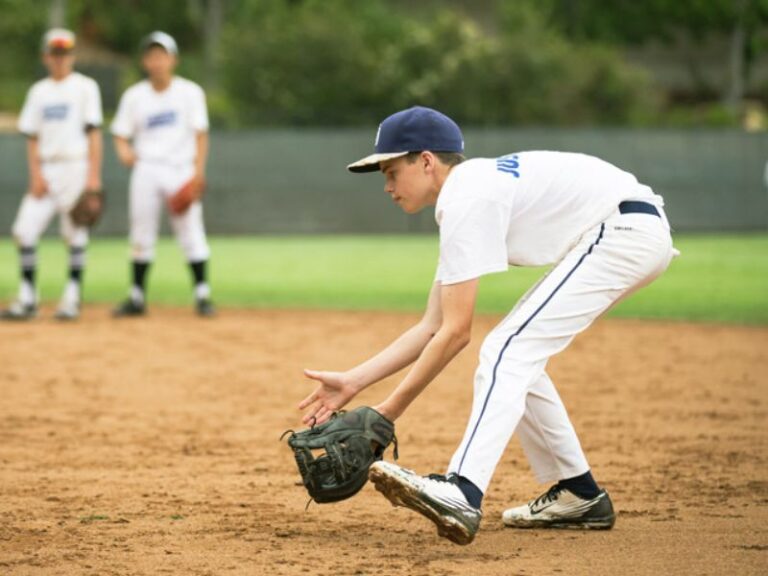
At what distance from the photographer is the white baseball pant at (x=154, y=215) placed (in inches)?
474

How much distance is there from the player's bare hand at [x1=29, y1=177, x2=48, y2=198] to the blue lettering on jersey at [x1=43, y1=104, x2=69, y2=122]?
55 centimetres

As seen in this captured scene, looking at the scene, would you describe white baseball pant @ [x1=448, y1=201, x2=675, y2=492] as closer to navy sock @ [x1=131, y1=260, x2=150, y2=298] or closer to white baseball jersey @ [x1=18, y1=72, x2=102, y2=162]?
navy sock @ [x1=131, y1=260, x2=150, y2=298]

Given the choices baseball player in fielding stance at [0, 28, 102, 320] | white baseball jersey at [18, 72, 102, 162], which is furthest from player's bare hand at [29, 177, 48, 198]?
white baseball jersey at [18, 72, 102, 162]

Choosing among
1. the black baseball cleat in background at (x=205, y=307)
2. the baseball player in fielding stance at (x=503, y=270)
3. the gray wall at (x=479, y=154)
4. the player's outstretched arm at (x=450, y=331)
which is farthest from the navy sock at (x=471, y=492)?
the gray wall at (x=479, y=154)

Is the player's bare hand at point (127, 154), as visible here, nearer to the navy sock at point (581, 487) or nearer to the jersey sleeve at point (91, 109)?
the jersey sleeve at point (91, 109)

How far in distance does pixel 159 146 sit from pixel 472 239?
8.29 meters

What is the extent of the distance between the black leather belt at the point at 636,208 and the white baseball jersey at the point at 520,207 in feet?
0.07

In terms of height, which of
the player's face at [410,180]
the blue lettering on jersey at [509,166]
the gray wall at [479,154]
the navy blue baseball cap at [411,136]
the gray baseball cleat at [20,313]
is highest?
the navy blue baseball cap at [411,136]

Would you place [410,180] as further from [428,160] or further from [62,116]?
[62,116]

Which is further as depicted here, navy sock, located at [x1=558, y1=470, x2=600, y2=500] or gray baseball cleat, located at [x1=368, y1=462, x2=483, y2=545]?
navy sock, located at [x1=558, y1=470, x2=600, y2=500]

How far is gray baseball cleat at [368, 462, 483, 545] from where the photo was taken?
13.8 feet

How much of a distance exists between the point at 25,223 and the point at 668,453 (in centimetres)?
740

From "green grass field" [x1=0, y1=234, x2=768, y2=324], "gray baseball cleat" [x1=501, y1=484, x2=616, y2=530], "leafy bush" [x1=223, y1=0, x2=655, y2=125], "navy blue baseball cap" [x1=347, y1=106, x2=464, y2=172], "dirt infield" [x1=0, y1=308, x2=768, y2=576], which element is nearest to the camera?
"dirt infield" [x1=0, y1=308, x2=768, y2=576]

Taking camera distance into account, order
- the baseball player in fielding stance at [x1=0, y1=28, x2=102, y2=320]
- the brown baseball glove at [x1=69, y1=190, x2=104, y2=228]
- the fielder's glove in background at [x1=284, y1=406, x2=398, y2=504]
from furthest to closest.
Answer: the baseball player in fielding stance at [x1=0, y1=28, x2=102, y2=320] → the brown baseball glove at [x1=69, y1=190, x2=104, y2=228] → the fielder's glove in background at [x1=284, y1=406, x2=398, y2=504]
